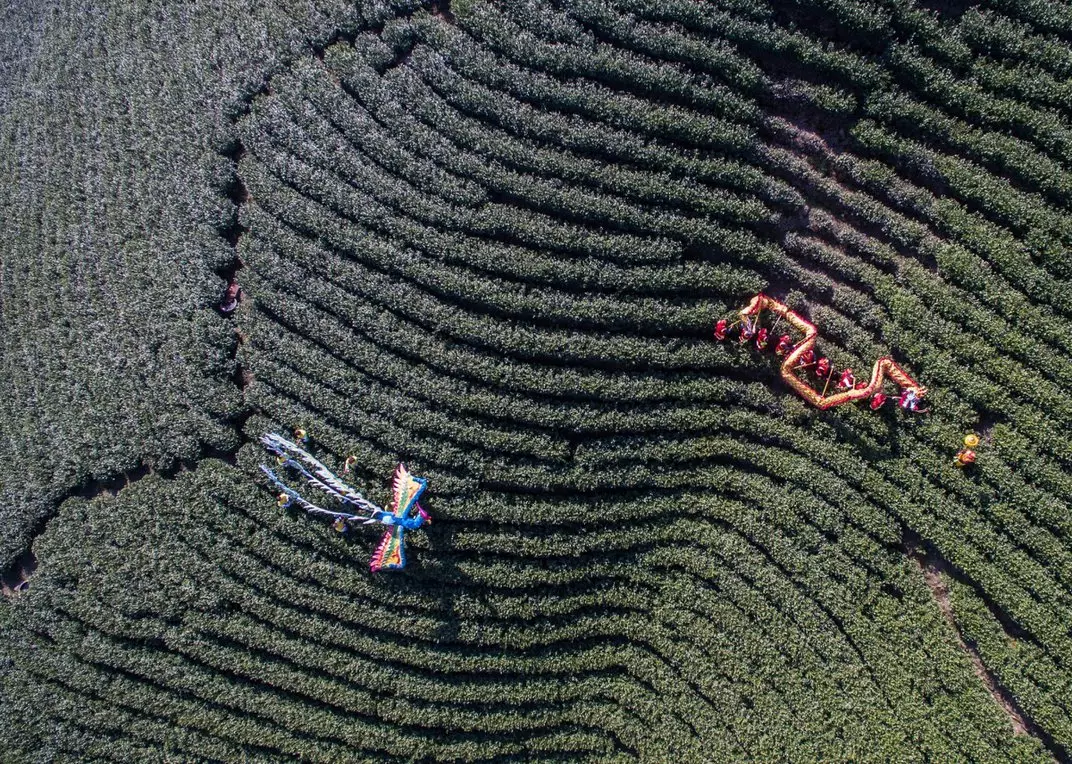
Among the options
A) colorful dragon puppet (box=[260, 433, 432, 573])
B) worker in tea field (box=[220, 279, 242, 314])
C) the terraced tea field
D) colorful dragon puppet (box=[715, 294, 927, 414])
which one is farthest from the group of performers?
worker in tea field (box=[220, 279, 242, 314])

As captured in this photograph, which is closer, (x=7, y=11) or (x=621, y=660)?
(x=621, y=660)

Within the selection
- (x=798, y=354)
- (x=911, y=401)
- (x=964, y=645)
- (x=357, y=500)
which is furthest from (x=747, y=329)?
(x=357, y=500)

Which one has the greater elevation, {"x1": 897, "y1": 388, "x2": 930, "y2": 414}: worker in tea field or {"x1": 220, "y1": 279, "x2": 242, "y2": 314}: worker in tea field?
{"x1": 897, "y1": 388, "x2": 930, "y2": 414}: worker in tea field

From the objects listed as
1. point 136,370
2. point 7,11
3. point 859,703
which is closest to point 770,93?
point 859,703

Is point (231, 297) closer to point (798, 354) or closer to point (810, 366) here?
point (798, 354)

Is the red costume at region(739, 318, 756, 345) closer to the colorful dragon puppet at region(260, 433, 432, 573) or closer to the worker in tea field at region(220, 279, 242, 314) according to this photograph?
the colorful dragon puppet at region(260, 433, 432, 573)

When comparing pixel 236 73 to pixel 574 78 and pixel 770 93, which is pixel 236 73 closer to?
pixel 574 78

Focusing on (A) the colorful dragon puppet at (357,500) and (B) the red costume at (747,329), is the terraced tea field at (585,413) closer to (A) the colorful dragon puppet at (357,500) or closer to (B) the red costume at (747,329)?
(A) the colorful dragon puppet at (357,500)
